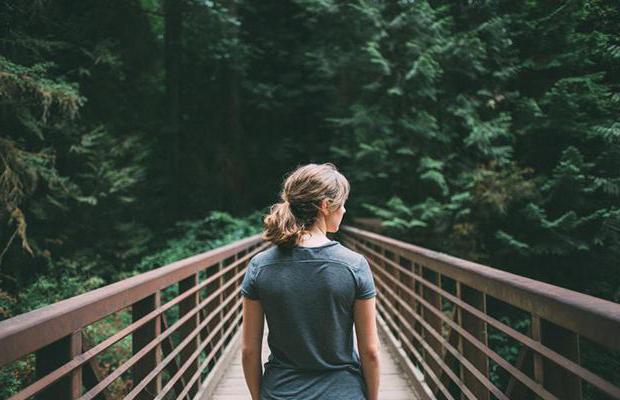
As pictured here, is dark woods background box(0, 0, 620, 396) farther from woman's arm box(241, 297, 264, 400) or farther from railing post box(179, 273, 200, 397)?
woman's arm box(241, 297, 264, 400)

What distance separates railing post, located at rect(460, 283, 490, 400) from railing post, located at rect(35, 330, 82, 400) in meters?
2.20

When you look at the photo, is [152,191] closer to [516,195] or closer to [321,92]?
[321,92]

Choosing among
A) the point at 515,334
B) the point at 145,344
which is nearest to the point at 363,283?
the point at 515,334

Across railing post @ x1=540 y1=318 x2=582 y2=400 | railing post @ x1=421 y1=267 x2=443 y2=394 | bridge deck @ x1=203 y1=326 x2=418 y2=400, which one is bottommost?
bridge deck @ x1=203 y1=326 x2=418 y2=400

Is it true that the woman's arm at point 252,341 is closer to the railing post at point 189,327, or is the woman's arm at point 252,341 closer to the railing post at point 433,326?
the railing post at point 189,327

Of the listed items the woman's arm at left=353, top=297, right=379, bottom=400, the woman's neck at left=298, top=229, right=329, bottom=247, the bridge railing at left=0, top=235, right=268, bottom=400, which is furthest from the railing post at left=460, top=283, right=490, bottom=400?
the bridge railing at left=0, top=235, right=268, bottom=400

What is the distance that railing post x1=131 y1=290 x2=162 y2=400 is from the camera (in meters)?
2.76

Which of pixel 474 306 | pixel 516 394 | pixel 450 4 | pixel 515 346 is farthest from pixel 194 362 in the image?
pixel 450 4

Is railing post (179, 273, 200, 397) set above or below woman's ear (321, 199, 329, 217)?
below

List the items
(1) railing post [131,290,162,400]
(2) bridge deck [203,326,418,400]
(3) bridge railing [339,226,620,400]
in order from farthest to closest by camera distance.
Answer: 1. (2) bridge deck [203,326,418,400]
2. (1) railing post [131,290,162,400]
3. (3) bridge railing [339,226,620,400]

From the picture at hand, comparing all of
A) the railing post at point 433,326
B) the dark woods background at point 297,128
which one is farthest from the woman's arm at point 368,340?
the dark woods background at point 297,128

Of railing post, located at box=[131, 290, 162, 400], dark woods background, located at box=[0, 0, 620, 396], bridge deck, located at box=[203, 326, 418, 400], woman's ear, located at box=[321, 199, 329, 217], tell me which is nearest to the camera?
woman's ear, located at box=[321, 199, 329, 217]

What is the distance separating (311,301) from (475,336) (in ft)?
5.39

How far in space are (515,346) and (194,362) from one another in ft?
27.1
